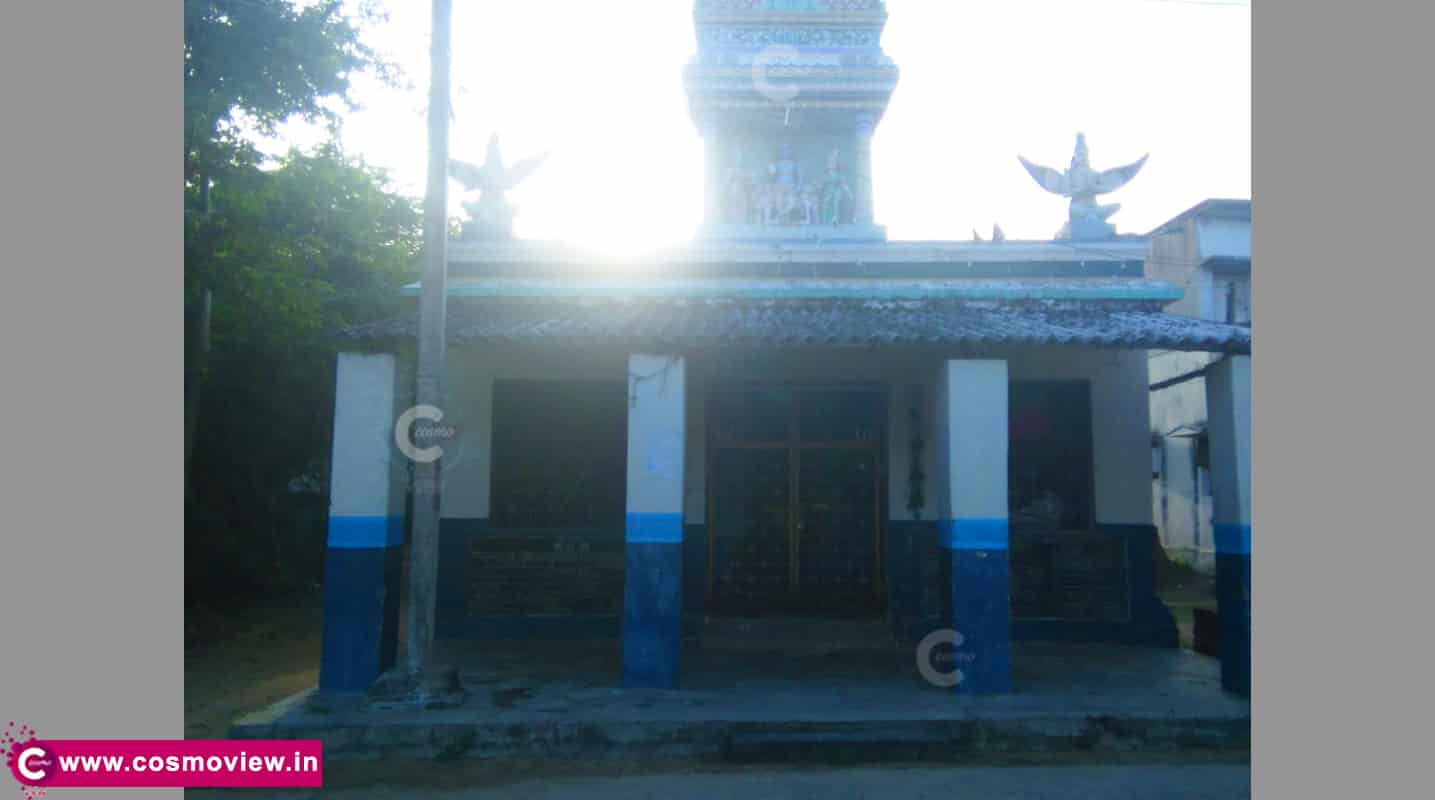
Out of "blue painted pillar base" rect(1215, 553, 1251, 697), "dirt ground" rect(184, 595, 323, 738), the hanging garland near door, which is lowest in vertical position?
"dirt ground" rect(184, 595, 323, 738)

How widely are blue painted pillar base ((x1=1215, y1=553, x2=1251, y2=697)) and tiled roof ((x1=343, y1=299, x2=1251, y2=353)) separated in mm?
1723

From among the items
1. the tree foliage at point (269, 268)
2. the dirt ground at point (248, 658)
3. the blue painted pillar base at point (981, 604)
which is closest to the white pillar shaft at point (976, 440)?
the blue painted pillar base at point (981, 604)

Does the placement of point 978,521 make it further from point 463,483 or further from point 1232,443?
point 463,483

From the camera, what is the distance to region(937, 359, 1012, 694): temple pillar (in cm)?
786

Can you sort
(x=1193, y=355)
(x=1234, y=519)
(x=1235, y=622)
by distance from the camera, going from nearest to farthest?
(x=1235, y=622)
(x=1234, y=519)
(x=1193, y=355)

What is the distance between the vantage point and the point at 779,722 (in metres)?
7.05

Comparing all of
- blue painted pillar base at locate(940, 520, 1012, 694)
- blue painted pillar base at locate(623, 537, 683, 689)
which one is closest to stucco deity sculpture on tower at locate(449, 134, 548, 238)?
blue painted pillar base at locate(623, 537, 683, 689)

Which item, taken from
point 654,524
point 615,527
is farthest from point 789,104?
point 654,524

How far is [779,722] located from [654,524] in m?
1.80

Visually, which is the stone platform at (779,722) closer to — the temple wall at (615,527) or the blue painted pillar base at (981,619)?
the blue painted pillar base at (981,619)

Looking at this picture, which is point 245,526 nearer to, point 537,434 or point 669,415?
point 537,434

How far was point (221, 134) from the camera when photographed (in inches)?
405

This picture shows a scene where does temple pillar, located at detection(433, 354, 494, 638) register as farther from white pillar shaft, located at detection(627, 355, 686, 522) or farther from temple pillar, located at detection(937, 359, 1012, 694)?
temple pillar, located at detection(937, 359, 1012, 694)
